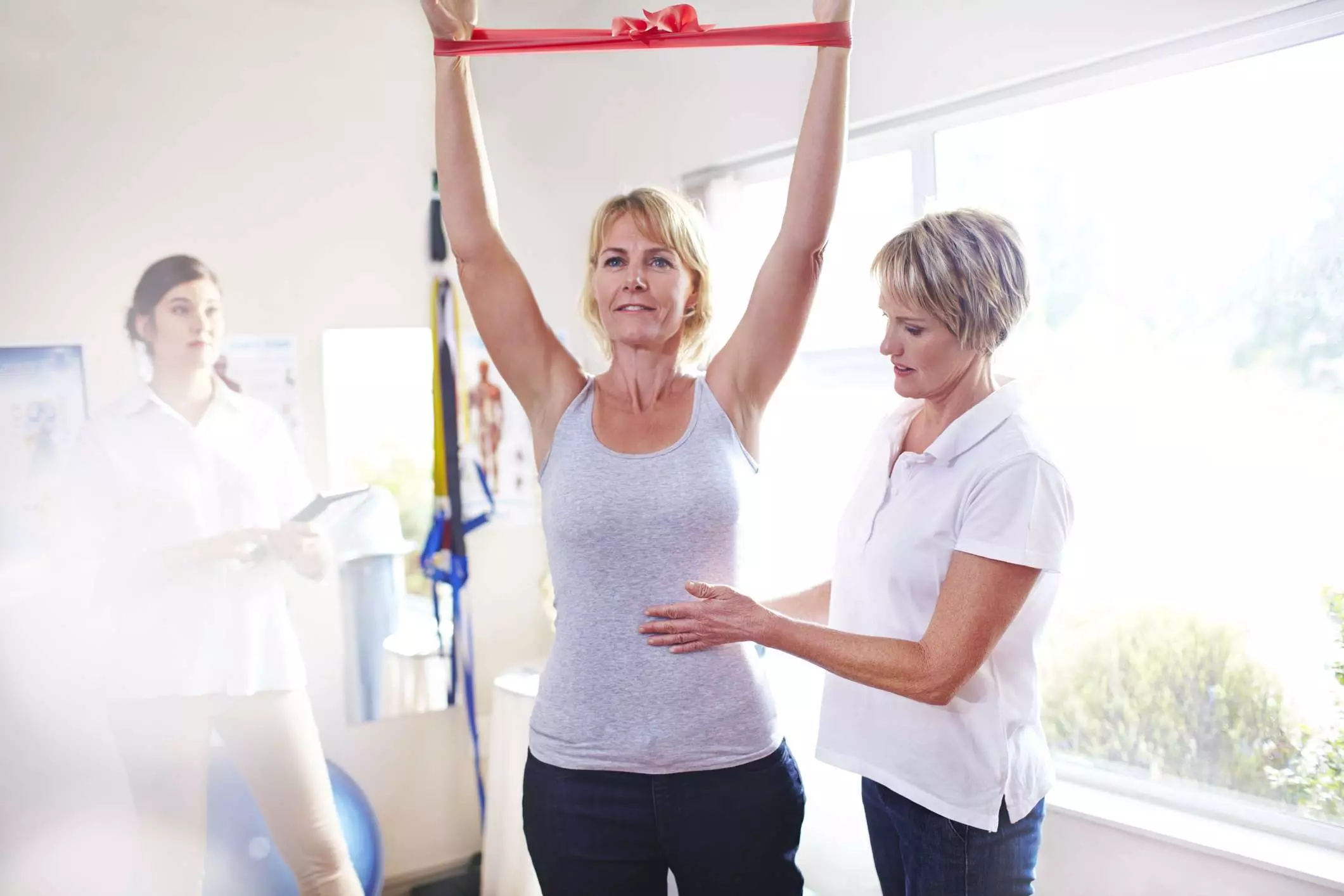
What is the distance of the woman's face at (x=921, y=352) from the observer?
131cm

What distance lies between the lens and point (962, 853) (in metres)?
1.27

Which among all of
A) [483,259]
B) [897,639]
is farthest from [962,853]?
[483,259]

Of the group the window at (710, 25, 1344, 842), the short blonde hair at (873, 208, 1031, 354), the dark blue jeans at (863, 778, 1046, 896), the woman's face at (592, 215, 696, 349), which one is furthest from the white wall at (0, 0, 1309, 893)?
the woman's face at (592, 215, 696, 349)

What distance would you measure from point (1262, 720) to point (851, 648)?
1.05m

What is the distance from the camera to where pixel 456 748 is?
2713mm

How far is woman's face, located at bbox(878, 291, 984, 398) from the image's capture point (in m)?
1.31

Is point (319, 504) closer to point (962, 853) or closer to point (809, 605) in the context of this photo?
point (809, 605)

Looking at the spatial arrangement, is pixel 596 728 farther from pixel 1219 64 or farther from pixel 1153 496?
pixel 1219 64

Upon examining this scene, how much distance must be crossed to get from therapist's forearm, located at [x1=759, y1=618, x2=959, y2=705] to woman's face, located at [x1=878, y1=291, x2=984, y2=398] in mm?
354

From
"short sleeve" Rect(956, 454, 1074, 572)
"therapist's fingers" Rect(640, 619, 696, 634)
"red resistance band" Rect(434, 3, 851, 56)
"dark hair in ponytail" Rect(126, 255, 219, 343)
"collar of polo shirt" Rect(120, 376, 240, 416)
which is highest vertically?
"red resistance band" Rect(434, 3, 851, 56)

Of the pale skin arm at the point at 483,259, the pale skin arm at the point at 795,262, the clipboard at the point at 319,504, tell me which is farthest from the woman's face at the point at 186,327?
the pale skin arm at the point at 795,262

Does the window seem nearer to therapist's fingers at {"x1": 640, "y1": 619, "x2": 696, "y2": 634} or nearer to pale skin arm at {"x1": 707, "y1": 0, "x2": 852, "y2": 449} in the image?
pale skin arm at {"x1": 707, "y1": 0, "x2": 852, "y2": 449}

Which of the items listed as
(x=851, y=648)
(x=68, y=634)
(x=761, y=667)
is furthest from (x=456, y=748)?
(x=851, y=648)

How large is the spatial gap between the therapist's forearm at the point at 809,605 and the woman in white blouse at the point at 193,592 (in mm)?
1324
